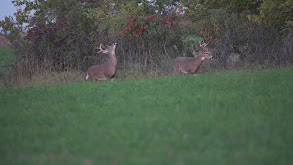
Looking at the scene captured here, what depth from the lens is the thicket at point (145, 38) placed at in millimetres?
16094

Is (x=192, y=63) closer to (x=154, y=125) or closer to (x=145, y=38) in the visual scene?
(x=145, y=38)

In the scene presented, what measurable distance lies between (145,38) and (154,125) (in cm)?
1102

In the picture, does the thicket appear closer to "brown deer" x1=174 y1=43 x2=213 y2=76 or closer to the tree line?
the tree line

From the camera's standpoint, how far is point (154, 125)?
6.17m

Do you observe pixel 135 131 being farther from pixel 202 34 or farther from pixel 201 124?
pixel 202 34

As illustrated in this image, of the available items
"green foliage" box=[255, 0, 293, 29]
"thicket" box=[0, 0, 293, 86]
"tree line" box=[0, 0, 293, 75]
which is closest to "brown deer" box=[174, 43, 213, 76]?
"thicket" box=[0, 0, 293, 86]

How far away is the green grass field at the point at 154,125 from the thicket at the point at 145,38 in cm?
604

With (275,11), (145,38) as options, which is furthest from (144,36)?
(275,11)

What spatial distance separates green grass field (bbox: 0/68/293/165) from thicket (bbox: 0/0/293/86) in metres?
6.04

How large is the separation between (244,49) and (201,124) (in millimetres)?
11654

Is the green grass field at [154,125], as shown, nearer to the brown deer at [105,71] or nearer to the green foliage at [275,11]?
the brown deer at [105,71]

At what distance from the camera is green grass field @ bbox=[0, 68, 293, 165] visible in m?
4.86

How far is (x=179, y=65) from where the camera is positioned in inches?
549

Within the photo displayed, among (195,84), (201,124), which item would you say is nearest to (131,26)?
Result: (195,84)
